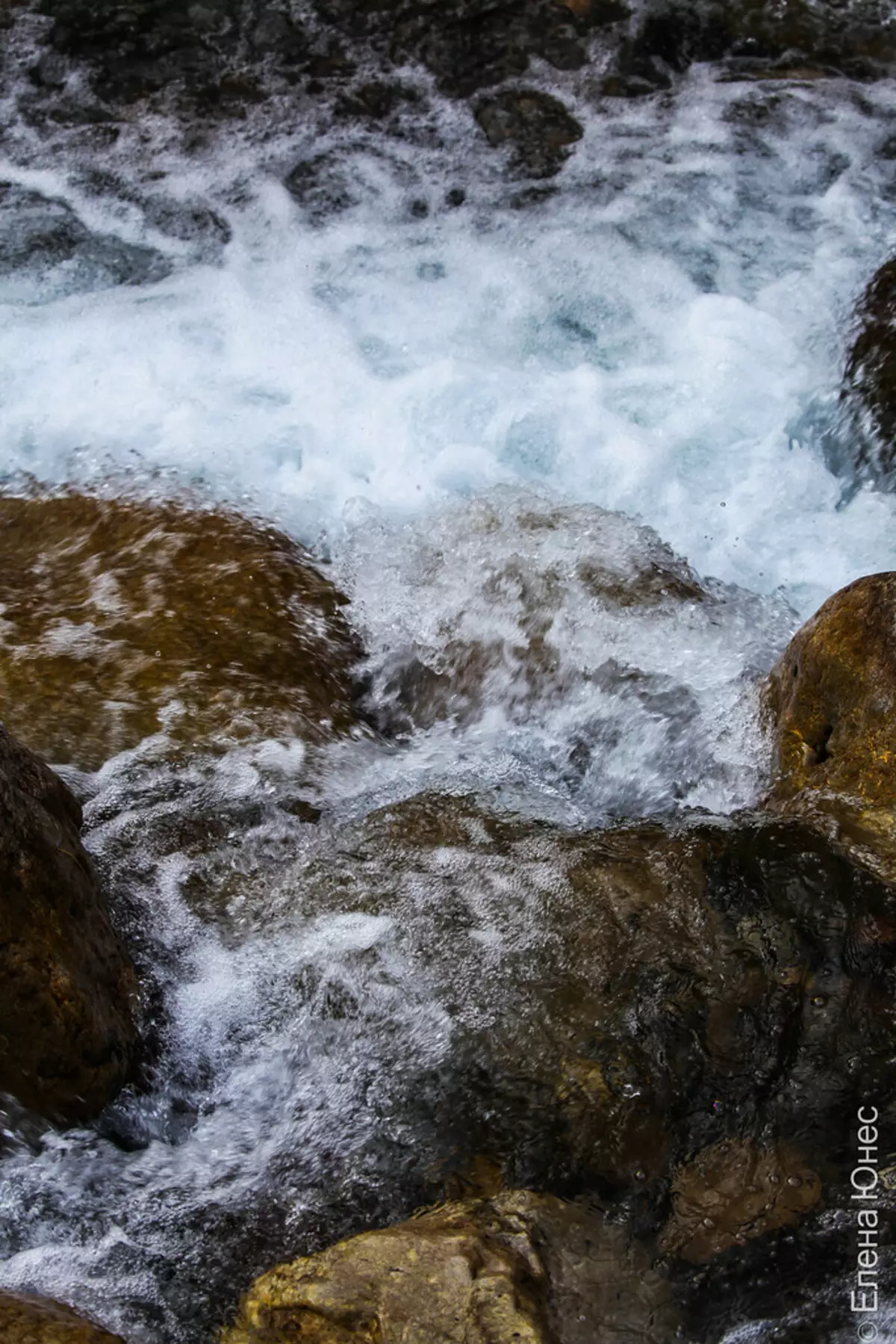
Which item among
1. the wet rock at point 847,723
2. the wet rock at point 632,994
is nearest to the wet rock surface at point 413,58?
the wet rock at point 847,723

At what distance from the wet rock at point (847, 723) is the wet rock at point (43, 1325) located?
74.1 inches

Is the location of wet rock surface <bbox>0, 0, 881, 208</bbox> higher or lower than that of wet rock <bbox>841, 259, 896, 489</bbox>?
higher

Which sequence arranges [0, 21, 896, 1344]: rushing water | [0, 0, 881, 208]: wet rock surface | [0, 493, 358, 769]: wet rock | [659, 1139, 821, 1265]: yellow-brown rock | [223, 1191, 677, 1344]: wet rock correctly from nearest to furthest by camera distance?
[223, 1191, 677, 1344]: wet rock < [659, 1139, 821, 1265]: yellow-brown rock < [0, 21, 896, 1344]: rushing water < [0, 493, 358, 769]: wet rock < [0, 0, 881, 208]: wet rock surface

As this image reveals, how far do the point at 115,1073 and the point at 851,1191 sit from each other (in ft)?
5.16

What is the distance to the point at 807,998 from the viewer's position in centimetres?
269

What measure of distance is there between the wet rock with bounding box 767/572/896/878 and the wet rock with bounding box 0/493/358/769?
4.43ft

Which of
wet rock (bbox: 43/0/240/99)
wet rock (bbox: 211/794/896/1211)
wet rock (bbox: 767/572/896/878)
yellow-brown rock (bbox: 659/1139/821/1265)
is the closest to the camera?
yellow-brown rock (bbox: 659/1139/821/1265)

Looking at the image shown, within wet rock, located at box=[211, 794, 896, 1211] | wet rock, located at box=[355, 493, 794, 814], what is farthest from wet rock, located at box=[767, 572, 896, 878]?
wet rock, located at box=[355, 493, 794, 814]

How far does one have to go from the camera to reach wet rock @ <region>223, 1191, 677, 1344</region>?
2191 mm

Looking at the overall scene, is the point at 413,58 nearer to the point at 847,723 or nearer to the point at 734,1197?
the point at 847,723

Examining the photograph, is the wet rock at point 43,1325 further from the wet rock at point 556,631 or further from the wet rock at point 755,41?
the wet rock at point 755,41

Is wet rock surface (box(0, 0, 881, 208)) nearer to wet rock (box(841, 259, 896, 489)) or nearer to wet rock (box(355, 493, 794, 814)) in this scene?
wet rock (box(841, 259, 896, 489))

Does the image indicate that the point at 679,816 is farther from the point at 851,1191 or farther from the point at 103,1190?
the point at 103,1190

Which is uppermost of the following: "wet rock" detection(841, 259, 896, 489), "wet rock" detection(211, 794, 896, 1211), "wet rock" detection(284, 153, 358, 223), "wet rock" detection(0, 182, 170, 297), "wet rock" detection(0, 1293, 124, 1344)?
"wet rock" detection(284, 153, 358, 223)
